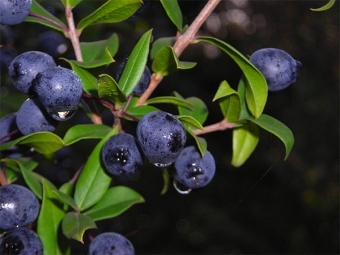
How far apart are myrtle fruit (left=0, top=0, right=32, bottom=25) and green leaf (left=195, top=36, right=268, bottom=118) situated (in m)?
0.38

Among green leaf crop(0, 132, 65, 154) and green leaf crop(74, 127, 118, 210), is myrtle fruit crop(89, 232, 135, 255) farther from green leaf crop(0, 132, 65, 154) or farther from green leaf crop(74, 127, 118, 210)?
green leaf crop(0, 132, 65, 154)

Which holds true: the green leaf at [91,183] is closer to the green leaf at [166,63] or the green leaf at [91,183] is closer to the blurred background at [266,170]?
the green leaf at [166,63]

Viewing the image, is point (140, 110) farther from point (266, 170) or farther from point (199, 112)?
point (266, 170)

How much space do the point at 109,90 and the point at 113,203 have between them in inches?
13.6

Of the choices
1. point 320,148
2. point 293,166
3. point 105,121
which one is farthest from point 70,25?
point 320,148

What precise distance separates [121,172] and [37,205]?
0.60 ft

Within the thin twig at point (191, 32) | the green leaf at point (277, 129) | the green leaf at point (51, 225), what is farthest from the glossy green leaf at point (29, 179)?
the green leaf at point (277, 129)

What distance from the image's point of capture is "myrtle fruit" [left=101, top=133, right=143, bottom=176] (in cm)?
98

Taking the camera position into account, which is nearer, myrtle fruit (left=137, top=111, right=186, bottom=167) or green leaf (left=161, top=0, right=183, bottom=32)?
myrtle fruit (left=137, top=111, right=186, bottom=167)

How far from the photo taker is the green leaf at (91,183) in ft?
3.56

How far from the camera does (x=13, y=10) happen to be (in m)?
1.03

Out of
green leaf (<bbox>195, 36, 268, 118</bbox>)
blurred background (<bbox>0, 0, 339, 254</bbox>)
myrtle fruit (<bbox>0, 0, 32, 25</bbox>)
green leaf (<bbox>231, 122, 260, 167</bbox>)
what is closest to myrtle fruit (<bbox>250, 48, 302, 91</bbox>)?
green leaf (<bbox>195, 36, 268, 118</bbox>)

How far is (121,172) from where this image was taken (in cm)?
101

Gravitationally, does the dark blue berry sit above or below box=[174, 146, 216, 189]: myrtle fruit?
above
